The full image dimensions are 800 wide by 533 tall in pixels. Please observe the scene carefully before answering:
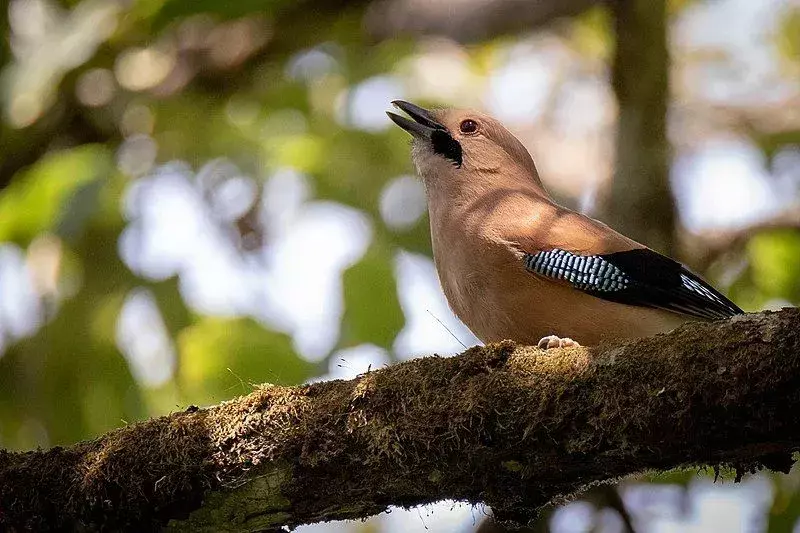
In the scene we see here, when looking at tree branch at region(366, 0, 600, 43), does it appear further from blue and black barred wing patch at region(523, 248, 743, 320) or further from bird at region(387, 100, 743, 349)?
blue and black barred wing patch at region(523, 248, 743, 320)

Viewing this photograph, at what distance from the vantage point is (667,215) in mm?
8289

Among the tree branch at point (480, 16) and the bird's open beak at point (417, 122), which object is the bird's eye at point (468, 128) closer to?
the bird's open beak at point (417, 122)

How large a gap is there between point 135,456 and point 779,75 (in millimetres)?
10782

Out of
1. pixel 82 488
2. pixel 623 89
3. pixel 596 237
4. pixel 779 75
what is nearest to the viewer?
pixel 82 488

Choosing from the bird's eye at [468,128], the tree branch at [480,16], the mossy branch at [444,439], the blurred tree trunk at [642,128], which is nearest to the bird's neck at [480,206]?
the bird's eye at [468,128]

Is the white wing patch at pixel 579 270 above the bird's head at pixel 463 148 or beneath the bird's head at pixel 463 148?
beneath

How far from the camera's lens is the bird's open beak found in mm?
7320

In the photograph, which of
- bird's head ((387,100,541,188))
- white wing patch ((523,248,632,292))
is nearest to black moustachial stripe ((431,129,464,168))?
bird's head ((387,100,541,188))

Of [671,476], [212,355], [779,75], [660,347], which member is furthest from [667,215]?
[779,75]

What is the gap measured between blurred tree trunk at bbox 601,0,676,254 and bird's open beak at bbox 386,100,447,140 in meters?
1.69

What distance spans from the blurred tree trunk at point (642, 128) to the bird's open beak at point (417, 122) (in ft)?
5.55

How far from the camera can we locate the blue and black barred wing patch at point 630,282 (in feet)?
18.8

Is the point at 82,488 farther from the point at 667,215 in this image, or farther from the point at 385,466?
the point at 667,215

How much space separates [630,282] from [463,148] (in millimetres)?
1919
